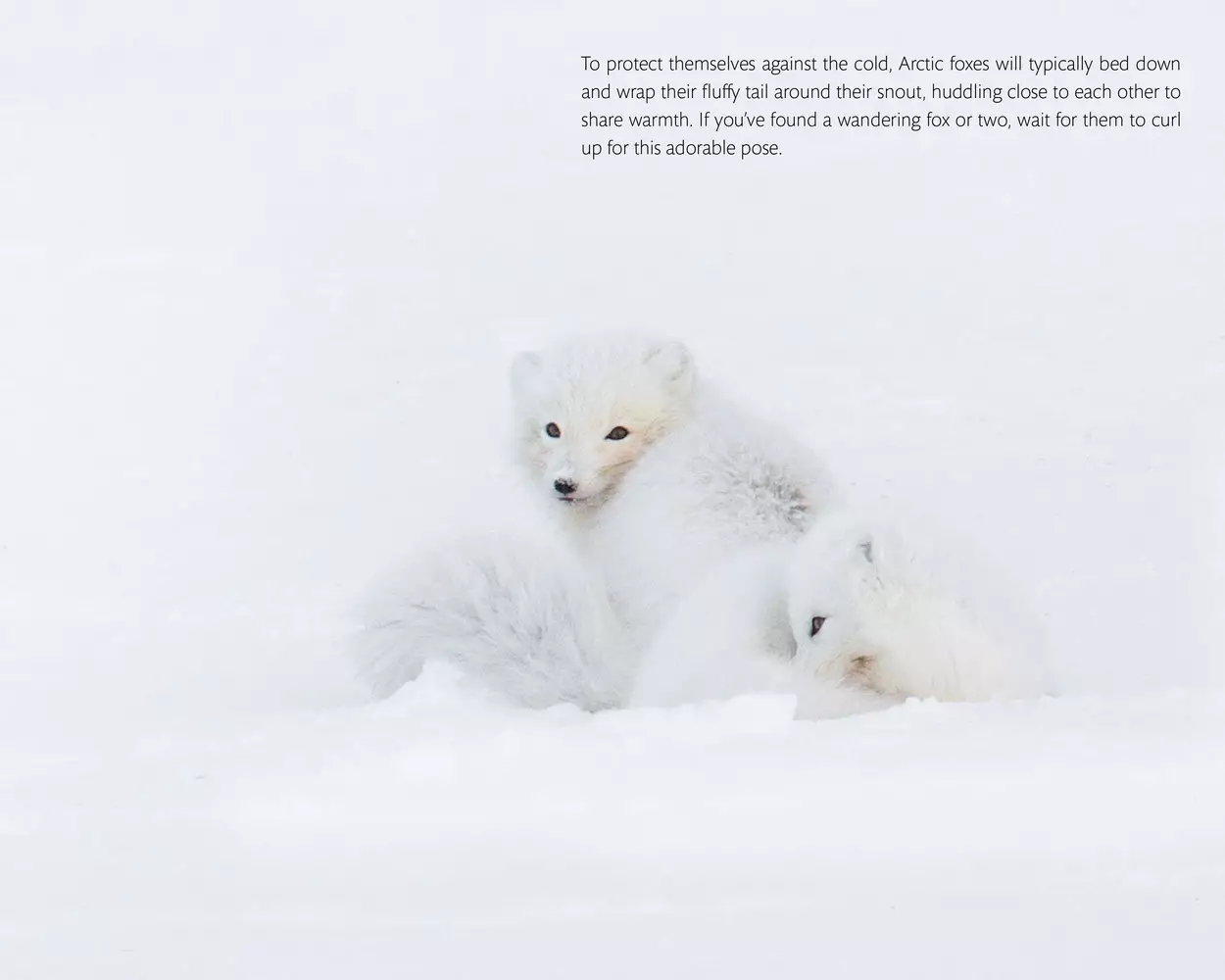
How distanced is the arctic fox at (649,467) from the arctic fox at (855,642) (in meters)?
0.39

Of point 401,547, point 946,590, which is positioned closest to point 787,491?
point 946,590

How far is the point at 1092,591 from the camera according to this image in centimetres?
358

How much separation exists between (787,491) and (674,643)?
566mm

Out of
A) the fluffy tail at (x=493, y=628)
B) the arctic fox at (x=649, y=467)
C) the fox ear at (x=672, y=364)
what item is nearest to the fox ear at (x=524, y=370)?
the arctic fox at (x=649, y=467)

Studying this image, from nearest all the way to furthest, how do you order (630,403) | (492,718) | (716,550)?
(492,718) → (716,550) → (630,403)

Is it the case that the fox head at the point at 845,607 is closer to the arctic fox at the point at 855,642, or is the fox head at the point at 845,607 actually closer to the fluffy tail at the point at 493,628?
the arctic fox at the point at 855,642

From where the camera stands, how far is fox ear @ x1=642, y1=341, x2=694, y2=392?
138 inches

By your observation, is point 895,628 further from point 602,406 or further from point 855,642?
point 602,406

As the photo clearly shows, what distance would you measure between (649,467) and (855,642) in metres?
0.87

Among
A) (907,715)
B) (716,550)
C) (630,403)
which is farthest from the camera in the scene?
(630,403)

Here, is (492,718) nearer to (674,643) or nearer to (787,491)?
(674,643)

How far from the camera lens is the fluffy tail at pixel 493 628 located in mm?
3008

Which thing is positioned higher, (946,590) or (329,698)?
(946,590)

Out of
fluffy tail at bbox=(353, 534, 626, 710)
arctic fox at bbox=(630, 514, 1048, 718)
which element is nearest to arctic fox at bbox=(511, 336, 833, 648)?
fluffy tail at bbox=(353, 534, 626, 710)
